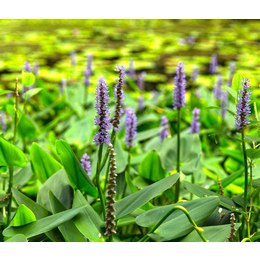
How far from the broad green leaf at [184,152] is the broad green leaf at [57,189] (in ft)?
1.52

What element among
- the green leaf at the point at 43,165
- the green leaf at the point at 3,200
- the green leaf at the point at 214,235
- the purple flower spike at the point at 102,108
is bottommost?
the green leaf at the point at 214,235

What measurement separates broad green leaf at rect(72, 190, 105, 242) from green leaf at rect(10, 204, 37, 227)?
0.39ft

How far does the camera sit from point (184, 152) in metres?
1.61

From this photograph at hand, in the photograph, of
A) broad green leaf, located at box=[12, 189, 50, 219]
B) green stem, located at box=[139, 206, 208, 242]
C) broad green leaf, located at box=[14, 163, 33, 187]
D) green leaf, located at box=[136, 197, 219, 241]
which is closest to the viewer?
green stem, located at box=[139, 206, 208, 242]

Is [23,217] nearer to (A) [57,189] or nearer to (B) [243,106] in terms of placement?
(A) [57,189]

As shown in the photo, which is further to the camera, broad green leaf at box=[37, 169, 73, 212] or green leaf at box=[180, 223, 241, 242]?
broad green leaf at box=[37, 169, 73, 212]

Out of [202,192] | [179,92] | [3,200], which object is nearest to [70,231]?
[3,200]

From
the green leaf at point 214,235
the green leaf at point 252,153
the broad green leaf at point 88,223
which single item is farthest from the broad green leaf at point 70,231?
the green leaf at point 252,153

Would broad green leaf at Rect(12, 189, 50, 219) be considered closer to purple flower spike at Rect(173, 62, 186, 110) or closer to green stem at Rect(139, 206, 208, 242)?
green stem at Rect(139, 206, 208, 242)

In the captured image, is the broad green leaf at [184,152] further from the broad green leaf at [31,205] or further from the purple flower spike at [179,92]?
the broad green leaf at [31,205]

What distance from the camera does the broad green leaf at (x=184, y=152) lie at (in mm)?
1521

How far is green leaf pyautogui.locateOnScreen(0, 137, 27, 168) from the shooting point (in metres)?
1.10

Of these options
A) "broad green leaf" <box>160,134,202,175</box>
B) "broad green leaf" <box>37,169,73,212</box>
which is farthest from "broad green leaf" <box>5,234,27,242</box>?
"broad green leaf" <box>160,134,202,175</box>

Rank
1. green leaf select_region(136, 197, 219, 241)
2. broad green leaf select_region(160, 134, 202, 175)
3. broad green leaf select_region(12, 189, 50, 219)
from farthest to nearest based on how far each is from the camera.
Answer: broad green leaf select_region(160, 134, 202, 175) < broad green leaf select_region(12, 189, 50, 219) < green leaf select_region(136, 197, 219, 241)
